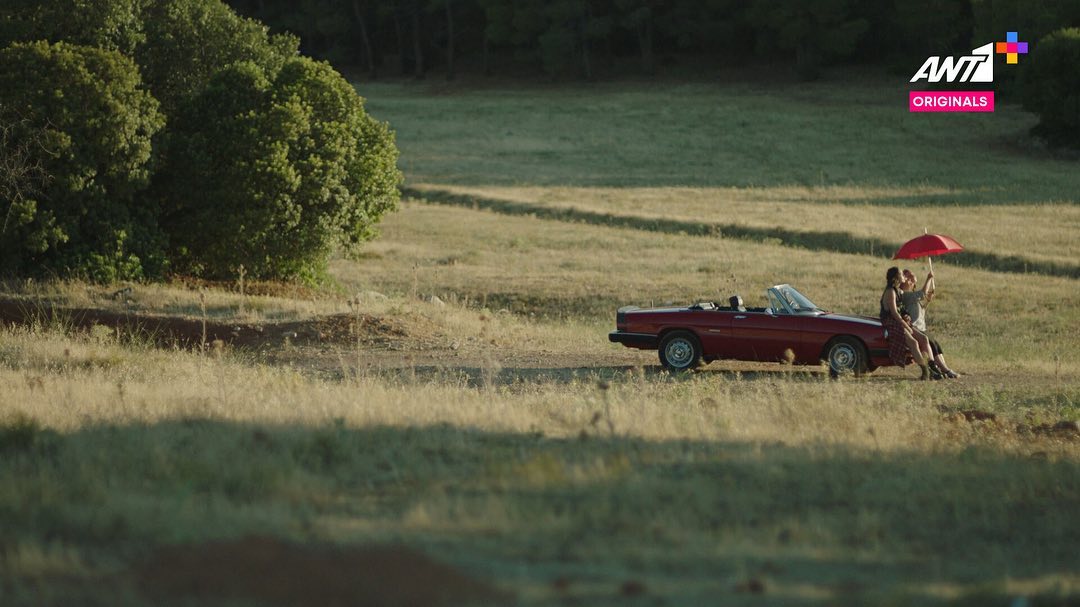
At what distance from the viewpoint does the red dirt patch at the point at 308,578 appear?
5.23 metres

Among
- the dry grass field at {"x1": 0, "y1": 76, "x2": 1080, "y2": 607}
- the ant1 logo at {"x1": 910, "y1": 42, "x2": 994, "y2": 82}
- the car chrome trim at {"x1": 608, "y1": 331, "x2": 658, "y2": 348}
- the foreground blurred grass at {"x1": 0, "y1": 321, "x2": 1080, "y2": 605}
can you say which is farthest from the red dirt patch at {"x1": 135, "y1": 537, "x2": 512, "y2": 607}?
the ant1 logo at {"x1": 910, "y1": 42, "x2": 994, "y2": 82}

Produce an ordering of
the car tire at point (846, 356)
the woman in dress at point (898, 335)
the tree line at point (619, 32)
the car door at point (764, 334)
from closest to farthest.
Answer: the woman in dress at point (898, 335), the car tire at point (846, 356), the car door at point (764, 334), the tree line at point (619, 32)

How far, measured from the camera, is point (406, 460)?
8.47m

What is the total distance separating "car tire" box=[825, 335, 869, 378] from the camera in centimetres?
1662

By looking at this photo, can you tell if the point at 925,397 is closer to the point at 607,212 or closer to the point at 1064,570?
the point at 1064,570

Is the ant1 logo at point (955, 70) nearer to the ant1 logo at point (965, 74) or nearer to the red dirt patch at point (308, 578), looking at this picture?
the ant1 logo at point (965, 74)

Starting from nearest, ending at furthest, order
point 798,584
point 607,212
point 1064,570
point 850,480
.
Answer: point 798,584, point 1064,570, point 850,480, point 607,212

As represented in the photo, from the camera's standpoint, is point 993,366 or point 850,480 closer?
point 850,480

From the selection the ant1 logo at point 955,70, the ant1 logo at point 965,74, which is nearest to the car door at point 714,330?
the ant1 logo at point 965,74

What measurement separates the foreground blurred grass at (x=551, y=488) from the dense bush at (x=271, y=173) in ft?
38.7

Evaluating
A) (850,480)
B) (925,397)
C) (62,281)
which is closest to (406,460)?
(850,480)

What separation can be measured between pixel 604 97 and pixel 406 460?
215 ft

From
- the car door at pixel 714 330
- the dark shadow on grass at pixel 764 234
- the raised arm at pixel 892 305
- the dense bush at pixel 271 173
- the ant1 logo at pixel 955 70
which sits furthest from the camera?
the ant1 logo at pixel 955 70

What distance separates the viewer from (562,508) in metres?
7.09
